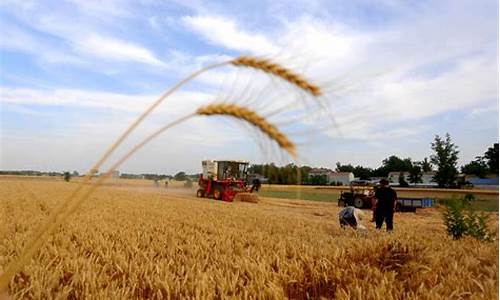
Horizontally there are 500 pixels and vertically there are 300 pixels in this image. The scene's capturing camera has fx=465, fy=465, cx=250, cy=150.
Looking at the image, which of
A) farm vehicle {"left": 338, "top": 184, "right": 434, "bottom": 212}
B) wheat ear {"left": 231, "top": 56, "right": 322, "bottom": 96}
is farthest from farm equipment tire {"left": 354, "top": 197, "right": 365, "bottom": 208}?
wheat ear {"left": 231, "top": 56, "right": 322, "bottom": 96}

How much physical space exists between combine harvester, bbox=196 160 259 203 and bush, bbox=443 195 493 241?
629 inches

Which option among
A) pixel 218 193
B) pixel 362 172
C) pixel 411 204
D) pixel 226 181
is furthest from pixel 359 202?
pixel 362 172

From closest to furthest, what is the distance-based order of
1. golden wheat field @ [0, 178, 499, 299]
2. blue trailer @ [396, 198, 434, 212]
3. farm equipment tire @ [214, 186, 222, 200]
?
golden wheat field @ [0, 178, 499, 299]
blue trailer @ [396, 198, 434, 212]
farm equipment tire @ [214, 186, 222, 200]

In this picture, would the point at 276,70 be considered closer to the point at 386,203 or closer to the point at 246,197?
the point at 386,203

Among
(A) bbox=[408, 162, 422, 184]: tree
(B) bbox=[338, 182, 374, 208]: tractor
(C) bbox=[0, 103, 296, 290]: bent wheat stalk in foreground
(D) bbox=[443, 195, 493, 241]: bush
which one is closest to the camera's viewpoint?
(C) bbox=[0, 103, 296, 290]: bent wheat stalk in foreground

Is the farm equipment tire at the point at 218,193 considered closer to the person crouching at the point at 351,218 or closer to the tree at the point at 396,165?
the person crouching at the point at 351,218

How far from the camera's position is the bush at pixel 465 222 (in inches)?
363

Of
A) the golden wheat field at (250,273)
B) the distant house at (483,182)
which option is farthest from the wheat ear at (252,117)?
the distant house at (483,182)

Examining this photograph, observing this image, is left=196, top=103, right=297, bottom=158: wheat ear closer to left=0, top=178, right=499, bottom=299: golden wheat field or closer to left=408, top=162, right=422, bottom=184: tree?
left=0, top=178, right=499, bottom=299: golden wheat field

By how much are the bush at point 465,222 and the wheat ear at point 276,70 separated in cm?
832

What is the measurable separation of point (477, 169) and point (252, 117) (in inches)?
2910

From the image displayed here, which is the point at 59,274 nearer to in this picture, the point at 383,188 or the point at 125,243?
the point at 125,243

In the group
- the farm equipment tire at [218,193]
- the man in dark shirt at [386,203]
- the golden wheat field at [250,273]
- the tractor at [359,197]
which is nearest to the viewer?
the golden wheat field at [250,273]

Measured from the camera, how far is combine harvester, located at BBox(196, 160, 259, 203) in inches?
1029
